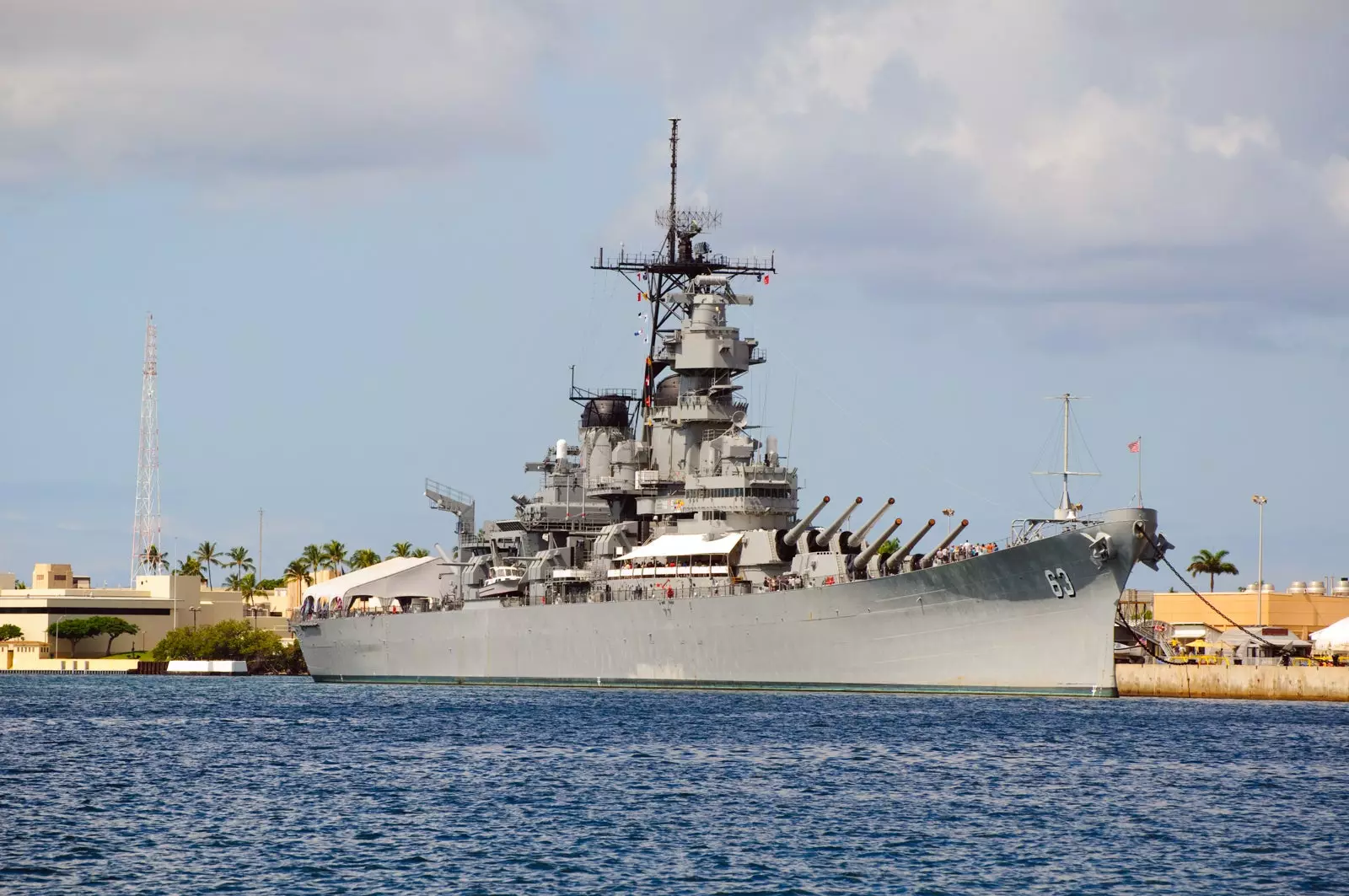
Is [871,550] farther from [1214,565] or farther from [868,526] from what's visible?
[1214,565]

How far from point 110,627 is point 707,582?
71.6 m

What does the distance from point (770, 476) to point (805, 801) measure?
28116 millimetres

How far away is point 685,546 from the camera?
2208 inches

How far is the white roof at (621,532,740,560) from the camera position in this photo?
55.2 m

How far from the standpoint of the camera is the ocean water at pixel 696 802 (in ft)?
76.4

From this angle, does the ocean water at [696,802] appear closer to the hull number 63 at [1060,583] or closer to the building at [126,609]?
the hull number 63 at [1060,583]

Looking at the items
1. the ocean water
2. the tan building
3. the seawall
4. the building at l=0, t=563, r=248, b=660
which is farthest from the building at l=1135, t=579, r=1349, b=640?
the building at l=0, t=563, r=248, b=660

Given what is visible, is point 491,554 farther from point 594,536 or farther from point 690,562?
point 690,562

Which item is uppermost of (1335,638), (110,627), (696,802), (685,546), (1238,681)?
(685,546)

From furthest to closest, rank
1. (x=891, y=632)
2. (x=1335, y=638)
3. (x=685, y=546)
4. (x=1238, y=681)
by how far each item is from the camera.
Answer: (x=1335, y=638) < (x=685, y=546) < (x=1238, y=681) < (x=891, y=632)

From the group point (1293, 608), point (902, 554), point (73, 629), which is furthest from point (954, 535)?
point (73, 629)

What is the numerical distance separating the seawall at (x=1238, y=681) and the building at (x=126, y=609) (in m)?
77.2

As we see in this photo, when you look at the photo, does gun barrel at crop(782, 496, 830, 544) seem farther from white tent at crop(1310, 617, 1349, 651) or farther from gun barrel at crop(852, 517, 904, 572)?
white tent at crop(1310, 617, 1349, 651)

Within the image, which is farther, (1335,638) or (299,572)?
(299,572)
